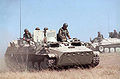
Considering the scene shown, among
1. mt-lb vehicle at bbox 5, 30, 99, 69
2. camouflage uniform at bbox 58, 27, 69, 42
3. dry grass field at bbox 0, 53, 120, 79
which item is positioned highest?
camouflage uniform at bbox 58, 27, 69, 42

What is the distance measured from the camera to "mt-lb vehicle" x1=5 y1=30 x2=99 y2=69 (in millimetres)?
10266

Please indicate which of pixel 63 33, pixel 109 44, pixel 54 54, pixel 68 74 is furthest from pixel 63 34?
pixel 109 44

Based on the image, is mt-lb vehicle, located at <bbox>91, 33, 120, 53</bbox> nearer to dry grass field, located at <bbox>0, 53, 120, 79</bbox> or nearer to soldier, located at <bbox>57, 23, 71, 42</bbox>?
A: soldier, located at <bbox>57, 23, 71, 42</bbox>

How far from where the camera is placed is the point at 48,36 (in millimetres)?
13422

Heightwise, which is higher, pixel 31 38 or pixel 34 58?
pixel 31 38

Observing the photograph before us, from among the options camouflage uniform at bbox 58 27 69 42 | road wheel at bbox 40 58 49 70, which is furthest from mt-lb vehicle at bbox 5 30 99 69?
camouflage uniform at bbox 58 27 69 42

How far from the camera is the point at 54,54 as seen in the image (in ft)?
33.9

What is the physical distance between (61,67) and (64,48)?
87 centimetres

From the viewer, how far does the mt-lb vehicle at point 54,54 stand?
10266 mm

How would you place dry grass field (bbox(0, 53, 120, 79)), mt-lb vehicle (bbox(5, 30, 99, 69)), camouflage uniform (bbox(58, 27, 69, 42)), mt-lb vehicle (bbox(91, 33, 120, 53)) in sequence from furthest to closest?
mt-lb vehicle (bbox(91, 33, 120, 53)), camouflage uniform (bbox(58, 27, 69, 42)), mt-lb vehicle (bbox(5, 30, 99, 69)), dry grass field (bbox(0, 53, 120, 79))

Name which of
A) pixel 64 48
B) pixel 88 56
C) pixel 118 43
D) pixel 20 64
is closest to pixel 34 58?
pixel 20 64

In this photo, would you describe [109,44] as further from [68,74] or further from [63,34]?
[68,74]

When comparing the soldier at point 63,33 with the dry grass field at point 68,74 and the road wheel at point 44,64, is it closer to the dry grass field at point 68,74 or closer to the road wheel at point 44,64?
the road wheel at point 44,64

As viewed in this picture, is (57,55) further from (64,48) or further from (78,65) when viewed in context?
(78,65)
